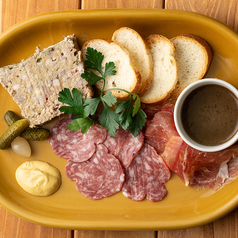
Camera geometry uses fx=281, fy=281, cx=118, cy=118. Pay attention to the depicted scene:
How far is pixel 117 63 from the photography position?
5.97 ft

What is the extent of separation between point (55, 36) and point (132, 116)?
2.47 ft

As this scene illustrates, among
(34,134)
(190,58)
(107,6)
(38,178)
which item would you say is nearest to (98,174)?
(38,178)

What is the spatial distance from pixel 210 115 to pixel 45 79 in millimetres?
1049

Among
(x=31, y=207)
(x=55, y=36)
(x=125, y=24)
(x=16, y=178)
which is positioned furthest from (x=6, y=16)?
(x=31, y=207)

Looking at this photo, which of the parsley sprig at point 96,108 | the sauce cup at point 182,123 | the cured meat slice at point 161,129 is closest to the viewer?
the sauce cup at point 182,123

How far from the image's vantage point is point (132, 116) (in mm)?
1726

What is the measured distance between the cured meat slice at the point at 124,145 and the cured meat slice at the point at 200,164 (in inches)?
7.4

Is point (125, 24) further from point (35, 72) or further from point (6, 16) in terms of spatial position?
point (6, 16)

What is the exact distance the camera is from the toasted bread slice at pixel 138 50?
70.1 inches

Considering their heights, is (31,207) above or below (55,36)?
below

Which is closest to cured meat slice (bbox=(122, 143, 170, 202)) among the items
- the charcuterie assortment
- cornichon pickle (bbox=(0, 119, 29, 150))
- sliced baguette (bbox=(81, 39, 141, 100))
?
the charcuterie assortment

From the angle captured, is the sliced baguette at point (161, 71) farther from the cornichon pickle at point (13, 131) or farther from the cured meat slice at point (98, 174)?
the cornichon pickle at point (13, 131)

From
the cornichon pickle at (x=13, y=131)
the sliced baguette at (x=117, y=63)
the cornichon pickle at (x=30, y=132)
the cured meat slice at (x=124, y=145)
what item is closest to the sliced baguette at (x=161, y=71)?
the sliced baguette at (x=117, y=63)

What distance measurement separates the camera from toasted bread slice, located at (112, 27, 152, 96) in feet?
5.84
